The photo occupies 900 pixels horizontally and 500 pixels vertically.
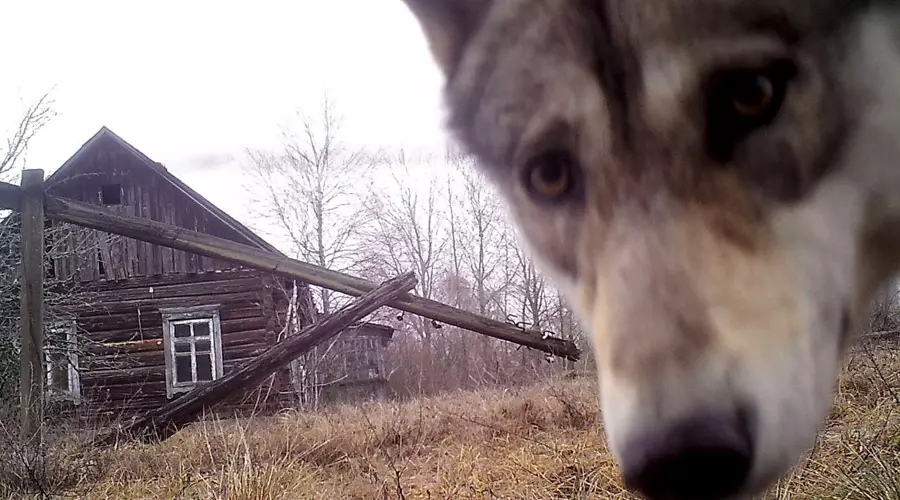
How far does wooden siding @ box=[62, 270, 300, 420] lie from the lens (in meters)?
17.6

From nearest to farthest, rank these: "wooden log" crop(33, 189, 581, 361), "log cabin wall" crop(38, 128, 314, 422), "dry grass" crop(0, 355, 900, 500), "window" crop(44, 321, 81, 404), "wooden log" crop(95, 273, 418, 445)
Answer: "dry grass" crop(0, 355, 900, 500) < "wooden log" crop(33, 189, 581, 361) < "wooden log" crop(95, 273, 418, 445) < "window" crop(44, 321, 81, 404) < "log cabin wall" crop(38, 128, 314, 422)

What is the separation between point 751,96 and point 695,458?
0.72 m

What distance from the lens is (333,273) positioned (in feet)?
22.6

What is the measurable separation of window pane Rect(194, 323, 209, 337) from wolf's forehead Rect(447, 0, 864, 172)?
17980 millimetres

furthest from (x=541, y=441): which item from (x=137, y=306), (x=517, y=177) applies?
(x=137, y=306)

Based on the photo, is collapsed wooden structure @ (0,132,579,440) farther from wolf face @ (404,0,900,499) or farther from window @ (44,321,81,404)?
window @ (44,321,81,404)

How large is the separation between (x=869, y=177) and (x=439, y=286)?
23.4 m

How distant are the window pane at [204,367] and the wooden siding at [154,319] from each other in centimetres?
59

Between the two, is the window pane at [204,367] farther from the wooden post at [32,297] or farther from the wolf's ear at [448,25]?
the wolf's ear at [448,25]

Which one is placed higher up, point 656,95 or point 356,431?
point 656,95

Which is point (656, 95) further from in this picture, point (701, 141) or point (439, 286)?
point (439, 286)

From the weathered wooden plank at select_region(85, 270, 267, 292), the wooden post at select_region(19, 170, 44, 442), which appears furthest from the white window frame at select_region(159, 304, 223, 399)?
the wooden post at select_region(19, 170, 44, 442)

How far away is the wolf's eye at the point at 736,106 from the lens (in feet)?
4.23

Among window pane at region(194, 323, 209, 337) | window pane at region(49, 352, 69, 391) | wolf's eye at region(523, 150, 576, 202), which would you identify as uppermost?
wolf's eye at region(523, 150, 576, 202)
